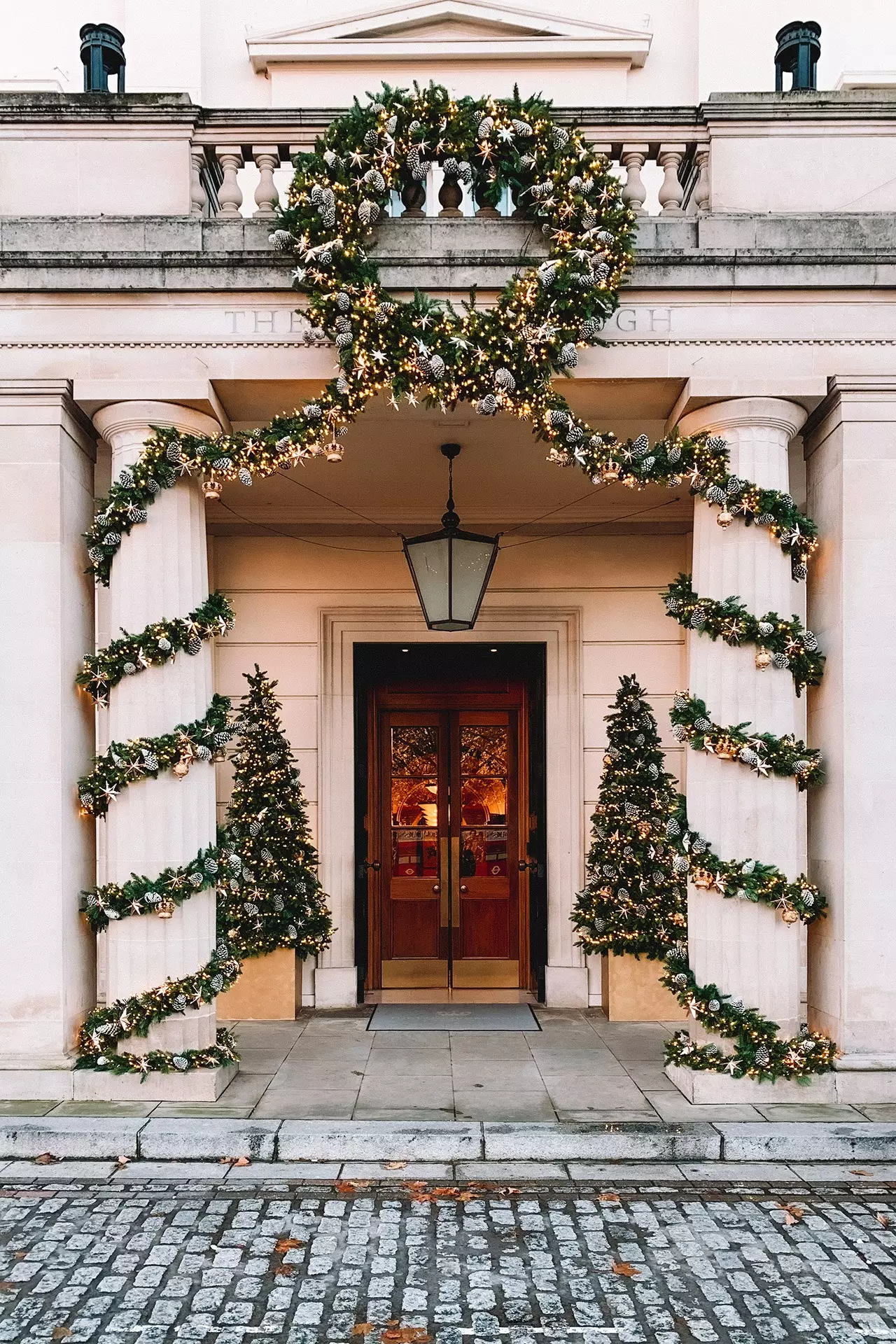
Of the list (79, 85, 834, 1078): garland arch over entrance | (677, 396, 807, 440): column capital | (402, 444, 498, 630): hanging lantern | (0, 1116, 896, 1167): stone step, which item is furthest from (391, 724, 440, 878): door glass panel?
(677, 396, 807, 440): column capital

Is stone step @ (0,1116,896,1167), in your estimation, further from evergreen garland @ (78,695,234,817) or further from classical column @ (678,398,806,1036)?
evergreen garland @ (78,695,234,817)

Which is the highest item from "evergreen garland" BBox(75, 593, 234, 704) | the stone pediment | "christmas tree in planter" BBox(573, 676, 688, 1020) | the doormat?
the stone pediment

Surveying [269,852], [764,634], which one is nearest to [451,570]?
[764,634]

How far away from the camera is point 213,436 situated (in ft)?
21.7

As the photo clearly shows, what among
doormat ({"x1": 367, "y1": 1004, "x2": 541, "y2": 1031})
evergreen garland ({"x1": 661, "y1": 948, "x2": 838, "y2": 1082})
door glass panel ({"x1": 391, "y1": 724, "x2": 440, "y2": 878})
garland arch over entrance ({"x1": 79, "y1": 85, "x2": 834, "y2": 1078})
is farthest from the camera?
door glass panel ({"x1": 391, "y1": 724, "x2": 440, "y2": 878})

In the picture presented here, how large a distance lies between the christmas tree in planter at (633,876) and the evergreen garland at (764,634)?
2.11 meters

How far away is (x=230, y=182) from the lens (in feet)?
22.4

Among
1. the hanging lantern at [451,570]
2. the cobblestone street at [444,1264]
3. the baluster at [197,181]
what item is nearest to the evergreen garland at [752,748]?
the hanging lantern at [451,570]

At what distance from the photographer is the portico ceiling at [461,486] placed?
24.1 feet

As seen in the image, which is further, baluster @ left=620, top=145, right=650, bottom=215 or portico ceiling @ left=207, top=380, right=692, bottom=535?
portico ceiling @ left=207, top=380, right=692, bottom=535

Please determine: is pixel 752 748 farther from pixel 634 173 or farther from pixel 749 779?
pixel 634 173

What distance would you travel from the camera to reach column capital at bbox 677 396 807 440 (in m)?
6.65

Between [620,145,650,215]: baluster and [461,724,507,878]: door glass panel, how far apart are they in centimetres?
553

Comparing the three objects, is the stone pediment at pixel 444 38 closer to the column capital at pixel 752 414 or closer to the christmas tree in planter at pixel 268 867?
the column capital at pixel 752 414
